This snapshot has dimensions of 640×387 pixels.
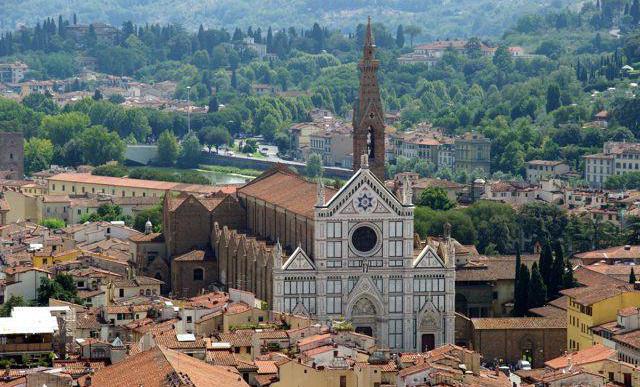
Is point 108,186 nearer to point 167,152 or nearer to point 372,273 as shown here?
point 167,152

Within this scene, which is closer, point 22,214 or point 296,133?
point 22,214

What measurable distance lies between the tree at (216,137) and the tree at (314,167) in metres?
18.1

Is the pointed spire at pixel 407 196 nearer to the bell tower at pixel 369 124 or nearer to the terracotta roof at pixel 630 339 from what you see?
the bell tower at pixel 369 124

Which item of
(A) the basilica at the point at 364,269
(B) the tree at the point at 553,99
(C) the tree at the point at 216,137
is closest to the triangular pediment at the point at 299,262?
(A) the basilica at the point at 364,269

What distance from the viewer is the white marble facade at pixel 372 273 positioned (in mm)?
71312

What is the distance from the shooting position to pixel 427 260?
72.1 metres

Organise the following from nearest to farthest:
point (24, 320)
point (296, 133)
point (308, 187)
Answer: point (24, 320)
point (308, 187)
point (296, 133)

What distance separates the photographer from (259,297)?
2857 inches

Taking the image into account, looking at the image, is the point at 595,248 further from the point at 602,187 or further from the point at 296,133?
the point at 296,133

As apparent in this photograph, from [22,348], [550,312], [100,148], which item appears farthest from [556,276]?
[100,148]

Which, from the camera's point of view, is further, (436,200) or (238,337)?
(436,200)

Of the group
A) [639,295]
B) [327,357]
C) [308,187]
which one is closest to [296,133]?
[308,187]

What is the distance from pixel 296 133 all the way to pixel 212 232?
265ft

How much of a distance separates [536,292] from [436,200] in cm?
2380
